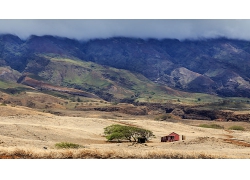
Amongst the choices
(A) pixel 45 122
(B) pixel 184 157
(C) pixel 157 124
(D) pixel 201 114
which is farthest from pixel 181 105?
(B) pixel 184 157

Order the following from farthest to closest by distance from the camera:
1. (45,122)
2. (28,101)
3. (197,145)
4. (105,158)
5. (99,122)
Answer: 1. (28,101)
2. (99,122)
3. (45,122)
4. (197,145)
5. (105,158)

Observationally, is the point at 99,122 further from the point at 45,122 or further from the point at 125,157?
the point at 125,157

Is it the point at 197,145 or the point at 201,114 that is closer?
the point at 197,145

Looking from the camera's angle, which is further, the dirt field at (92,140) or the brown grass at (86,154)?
the dirt field at (92,140)

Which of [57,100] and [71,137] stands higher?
[57,100]

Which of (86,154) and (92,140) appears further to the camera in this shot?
(92,140)

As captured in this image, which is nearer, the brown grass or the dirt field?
the brown grass

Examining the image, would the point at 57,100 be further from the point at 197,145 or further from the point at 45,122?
the point at 197,145

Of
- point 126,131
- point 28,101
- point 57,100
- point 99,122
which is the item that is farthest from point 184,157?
point 57,100

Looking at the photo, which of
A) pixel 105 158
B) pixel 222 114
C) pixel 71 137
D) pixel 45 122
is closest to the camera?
pixel 105 158
